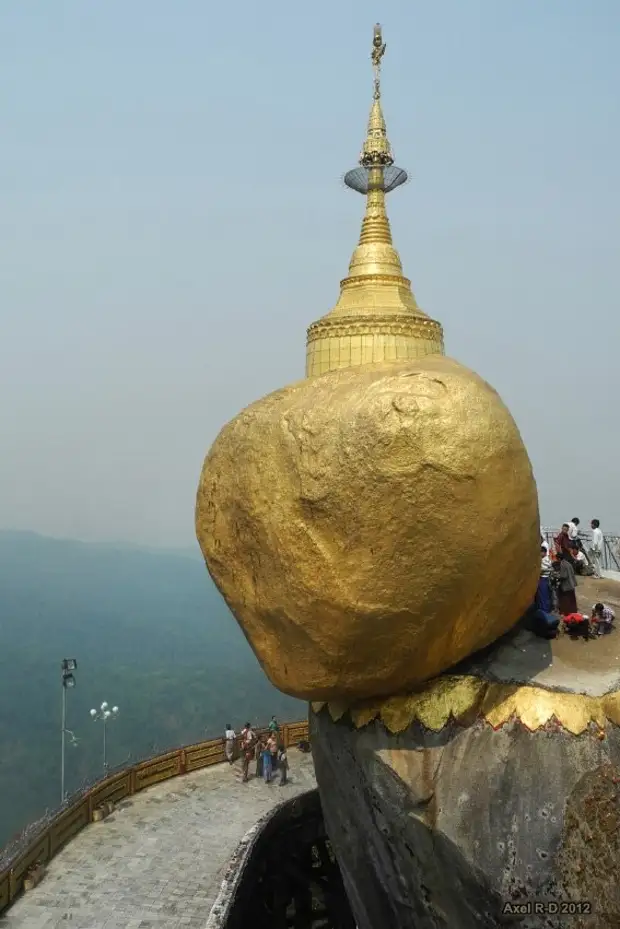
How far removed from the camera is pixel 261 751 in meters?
13.9

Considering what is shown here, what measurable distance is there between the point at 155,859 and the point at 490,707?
316 inches

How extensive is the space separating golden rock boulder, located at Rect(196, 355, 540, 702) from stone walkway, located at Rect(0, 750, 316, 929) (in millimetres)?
6366

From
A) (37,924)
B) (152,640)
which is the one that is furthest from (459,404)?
(152,640)

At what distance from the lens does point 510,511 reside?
182 inches

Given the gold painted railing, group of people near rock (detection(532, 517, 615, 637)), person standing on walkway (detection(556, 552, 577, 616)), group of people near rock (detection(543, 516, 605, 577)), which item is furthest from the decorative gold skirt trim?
the gold painted railing

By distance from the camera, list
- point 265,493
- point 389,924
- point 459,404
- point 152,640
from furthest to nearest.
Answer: point 152,640 → point 389,924 → point 265,493 → point 459,404

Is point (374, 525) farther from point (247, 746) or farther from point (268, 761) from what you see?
point (247, 746)

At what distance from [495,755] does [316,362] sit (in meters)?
7.84

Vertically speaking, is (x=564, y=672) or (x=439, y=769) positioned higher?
(x=564, y=672)

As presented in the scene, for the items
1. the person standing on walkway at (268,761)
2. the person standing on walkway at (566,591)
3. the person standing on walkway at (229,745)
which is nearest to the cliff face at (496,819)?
the person standing on walkway at (566,591)

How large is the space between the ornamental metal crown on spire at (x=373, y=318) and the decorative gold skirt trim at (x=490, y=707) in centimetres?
634

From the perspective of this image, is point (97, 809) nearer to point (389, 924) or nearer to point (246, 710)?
point (389, 924)

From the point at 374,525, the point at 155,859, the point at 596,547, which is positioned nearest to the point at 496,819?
the point at 374,525

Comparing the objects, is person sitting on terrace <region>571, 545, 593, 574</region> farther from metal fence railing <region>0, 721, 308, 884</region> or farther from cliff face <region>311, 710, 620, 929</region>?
metal fence railing <region>0, 721, 308, 884</region>
